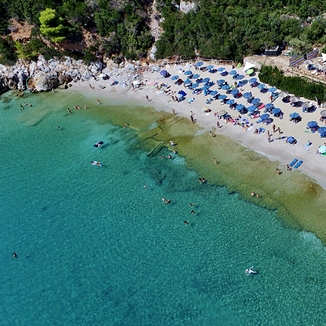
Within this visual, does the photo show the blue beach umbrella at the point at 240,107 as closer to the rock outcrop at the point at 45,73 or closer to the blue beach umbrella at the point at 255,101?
the blue beach umbrella at the point at 255,101

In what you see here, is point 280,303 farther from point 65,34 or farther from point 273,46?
point 65,34

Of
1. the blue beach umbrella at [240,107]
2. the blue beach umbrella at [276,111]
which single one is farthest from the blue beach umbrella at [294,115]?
the blue beach umbrella at [240,107]

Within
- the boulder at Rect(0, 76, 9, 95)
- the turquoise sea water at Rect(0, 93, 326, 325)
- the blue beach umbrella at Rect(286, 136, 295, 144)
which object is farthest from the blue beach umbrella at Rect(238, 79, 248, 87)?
the boulder at Rect(0, 76, 9, 95)

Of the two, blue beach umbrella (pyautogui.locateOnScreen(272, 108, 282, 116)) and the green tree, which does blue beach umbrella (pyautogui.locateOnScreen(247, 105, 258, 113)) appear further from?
the green tree

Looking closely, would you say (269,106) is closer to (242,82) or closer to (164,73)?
(242,82)

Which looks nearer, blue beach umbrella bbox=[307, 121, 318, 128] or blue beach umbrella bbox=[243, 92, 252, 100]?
blue beach umbrella bbox=[307, 121, 318, 128]

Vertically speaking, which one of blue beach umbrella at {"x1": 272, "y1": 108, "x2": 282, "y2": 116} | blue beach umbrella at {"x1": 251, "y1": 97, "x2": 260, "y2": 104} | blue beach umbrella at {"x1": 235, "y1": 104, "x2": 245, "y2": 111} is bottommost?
blue beach umbrella at {"x1": 272, "y1": 108, "x2": 282, "y2": 116}

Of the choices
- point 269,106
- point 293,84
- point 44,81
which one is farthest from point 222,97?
point 44,81
